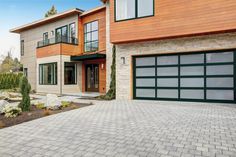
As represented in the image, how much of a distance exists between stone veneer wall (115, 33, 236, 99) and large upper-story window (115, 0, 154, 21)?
61.1 inches

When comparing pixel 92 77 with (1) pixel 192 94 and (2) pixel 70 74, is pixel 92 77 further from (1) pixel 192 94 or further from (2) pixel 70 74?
(1) pixel 192 94

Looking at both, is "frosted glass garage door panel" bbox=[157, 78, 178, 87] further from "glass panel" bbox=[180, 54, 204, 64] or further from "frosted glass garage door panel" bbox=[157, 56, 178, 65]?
"glass panel" bbox=[180, 54, 204, 64]

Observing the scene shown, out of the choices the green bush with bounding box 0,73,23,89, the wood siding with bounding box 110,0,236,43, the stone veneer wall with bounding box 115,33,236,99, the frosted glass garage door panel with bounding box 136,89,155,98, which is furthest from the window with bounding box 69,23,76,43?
the green bush with bounding box 0,73,23,89

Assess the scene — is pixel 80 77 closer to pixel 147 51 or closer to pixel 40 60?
pixel 40 60

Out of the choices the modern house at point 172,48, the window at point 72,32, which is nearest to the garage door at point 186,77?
the modern house at point 172,48

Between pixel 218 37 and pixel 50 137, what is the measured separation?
8557 mm

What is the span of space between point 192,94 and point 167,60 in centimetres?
225

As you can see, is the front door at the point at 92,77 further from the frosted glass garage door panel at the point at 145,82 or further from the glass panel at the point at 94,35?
the frosted glass garage door panel at the point at 145,82

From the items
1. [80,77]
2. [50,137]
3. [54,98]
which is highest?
[80,77]

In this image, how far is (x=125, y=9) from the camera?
1128 cm

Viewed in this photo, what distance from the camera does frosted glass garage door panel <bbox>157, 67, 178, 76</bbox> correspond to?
423 inches

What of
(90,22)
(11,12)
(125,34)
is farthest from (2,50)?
(125,34)

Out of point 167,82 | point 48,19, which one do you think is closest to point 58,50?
point 48,19

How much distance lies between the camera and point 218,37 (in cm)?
941
